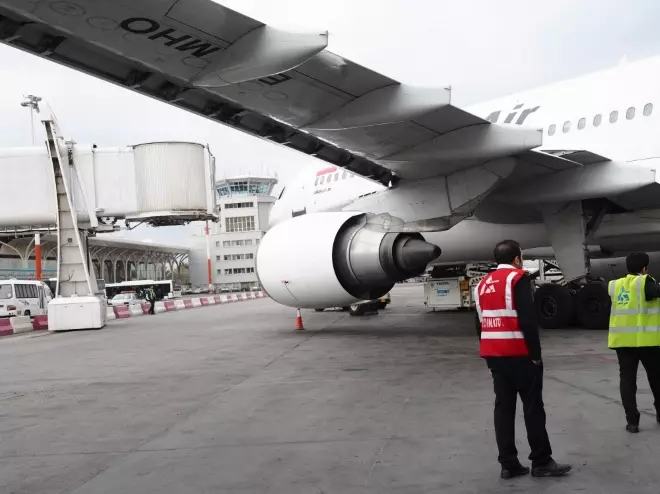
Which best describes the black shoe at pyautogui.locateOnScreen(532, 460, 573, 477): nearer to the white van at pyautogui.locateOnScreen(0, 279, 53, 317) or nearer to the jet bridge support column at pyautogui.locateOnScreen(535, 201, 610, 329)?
the jet bridge support column at pyautogui.locateOnScreen(535, 201, 610, 329)

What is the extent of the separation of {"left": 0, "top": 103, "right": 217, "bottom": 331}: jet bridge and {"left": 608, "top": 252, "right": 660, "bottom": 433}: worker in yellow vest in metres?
16.2

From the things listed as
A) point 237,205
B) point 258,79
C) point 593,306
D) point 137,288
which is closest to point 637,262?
point 258,79

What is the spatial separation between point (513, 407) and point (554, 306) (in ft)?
25.1

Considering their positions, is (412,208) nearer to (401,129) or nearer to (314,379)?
(401,129)

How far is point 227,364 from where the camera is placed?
898cm

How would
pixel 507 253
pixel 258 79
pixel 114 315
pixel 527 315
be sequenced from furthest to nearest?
pixel 114 315 → pixel 258 79 → pixel 507 253 → pixel 527 315

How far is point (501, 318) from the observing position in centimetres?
386

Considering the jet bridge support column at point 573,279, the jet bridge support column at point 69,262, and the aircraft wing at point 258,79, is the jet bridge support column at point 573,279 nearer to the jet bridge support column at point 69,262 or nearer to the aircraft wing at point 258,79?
the aircraft wing at point 258,79

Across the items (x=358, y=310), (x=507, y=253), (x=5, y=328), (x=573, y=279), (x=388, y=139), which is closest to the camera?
(x=507, y=253)

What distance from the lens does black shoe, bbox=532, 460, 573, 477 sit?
3.61 metres

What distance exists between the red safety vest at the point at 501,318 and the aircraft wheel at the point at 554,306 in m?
7.27

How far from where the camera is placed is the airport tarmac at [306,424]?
376 centimetres

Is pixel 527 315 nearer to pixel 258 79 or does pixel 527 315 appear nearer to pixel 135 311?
pixel 258 79

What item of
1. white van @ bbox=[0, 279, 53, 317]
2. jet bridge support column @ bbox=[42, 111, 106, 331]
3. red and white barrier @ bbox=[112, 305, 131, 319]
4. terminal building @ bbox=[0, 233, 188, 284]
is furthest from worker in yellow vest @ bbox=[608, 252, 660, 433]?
terminal building @ bbox=[0, 233, 188, 284]
